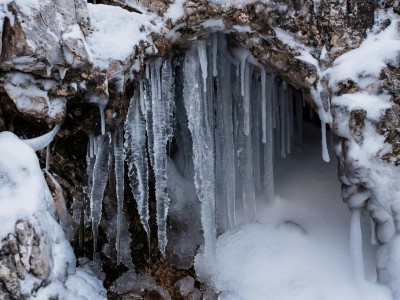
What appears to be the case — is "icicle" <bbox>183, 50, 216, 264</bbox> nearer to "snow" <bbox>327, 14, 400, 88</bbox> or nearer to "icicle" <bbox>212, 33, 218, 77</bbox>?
"icicle" <bbox>212, 33, 218, 77</bbox>

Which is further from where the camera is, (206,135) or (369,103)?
(206,135)

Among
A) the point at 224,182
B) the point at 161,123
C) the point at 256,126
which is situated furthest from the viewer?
the point at 256,126

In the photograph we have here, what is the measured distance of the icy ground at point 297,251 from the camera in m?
4.72

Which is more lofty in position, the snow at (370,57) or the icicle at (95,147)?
the snow at (370,57)

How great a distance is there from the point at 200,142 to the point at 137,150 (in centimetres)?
65

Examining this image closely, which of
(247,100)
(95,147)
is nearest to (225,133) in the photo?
(247,100)

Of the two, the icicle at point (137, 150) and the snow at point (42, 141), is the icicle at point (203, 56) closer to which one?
the icicle at point (137, 150)

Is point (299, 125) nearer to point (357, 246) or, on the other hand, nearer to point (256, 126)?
point (256, 126)

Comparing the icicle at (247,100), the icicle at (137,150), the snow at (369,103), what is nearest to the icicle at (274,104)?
the icicle at (247,100)

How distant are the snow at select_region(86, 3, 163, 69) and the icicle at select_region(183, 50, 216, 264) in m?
0.70

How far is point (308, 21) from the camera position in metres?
4.42

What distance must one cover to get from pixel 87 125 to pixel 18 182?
0.90 m

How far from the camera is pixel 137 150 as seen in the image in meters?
4.66

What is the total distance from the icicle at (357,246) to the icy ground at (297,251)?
0.32 ft
